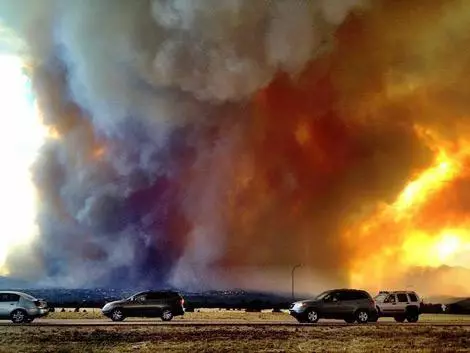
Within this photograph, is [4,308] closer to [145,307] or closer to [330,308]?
[145,307]

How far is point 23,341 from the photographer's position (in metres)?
35.7

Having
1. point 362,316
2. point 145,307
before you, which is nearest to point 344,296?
point 362,316

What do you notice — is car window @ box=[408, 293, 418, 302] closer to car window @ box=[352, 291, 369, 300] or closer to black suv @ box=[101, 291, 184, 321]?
car window @ box=[352, 291, 369, 300]

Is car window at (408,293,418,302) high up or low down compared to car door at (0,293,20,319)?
down

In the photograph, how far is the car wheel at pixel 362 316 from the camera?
4709 centimetres

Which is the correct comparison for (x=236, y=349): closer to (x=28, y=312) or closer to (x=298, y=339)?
(x=298, y=339)

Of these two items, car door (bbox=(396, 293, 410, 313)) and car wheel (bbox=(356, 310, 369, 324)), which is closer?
car wheel (bbox=(356, 310, 369, 324))

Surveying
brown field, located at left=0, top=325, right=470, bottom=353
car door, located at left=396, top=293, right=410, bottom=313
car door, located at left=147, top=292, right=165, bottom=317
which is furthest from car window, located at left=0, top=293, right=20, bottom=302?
car door, located at left=396, top=293, right=410, bottom=313

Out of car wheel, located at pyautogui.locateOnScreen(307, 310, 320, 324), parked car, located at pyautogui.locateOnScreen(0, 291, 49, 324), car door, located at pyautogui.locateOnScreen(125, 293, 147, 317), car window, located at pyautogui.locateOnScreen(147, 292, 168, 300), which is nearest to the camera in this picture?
parked car, located at pyautogui.locateOnScreen(0, 291, 49, 324)

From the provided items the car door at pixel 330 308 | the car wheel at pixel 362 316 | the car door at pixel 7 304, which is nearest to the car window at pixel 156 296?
the car door at pixel 7 304

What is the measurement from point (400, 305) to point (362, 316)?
493 cm

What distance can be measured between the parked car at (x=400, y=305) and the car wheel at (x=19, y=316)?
25.9 metres

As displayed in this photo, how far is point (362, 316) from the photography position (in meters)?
47.2

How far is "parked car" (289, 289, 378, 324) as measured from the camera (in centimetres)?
4675
